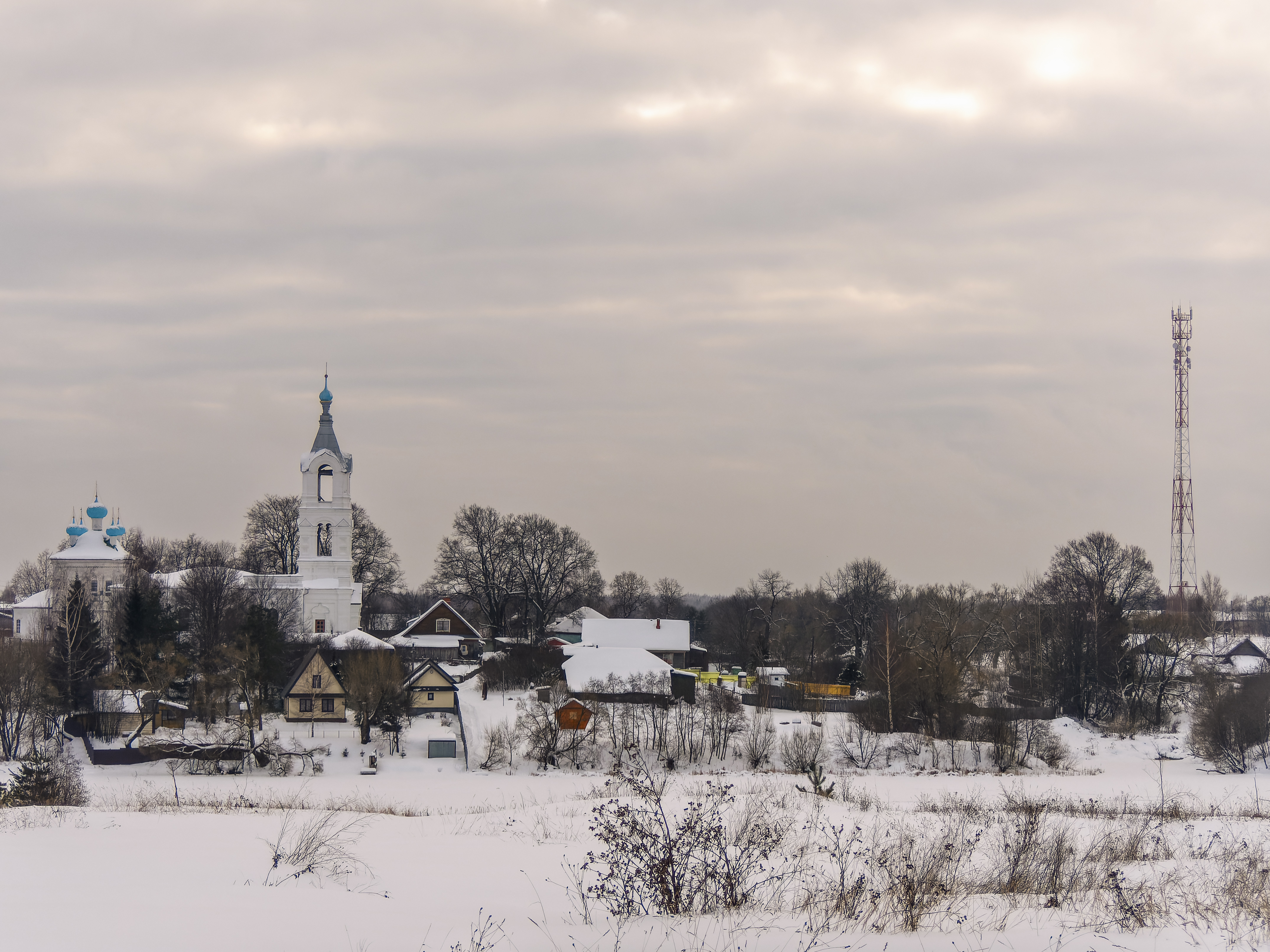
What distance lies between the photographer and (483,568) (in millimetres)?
89312

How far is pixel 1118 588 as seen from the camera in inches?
2788

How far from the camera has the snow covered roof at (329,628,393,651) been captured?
57.2 metres

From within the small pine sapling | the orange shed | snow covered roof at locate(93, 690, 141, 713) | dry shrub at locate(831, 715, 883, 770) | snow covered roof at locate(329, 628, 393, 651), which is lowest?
dry shrub at locate(831, 715, 883, 770)

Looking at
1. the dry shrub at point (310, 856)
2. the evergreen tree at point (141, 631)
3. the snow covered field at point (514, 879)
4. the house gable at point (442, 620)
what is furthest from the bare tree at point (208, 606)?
the dry shrub at point (310, 856)

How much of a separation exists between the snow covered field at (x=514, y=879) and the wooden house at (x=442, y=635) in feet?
149

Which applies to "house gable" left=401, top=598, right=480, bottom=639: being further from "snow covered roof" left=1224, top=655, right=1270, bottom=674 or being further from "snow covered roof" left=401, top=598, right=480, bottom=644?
"snow covered roof" left=1224, top=655, right=1270, bottom=674

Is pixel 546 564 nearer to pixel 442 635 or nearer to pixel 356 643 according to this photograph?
pixel 442 635

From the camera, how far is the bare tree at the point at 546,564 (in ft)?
292

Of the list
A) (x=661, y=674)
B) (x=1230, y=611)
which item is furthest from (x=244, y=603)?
(x=1230, y=611)

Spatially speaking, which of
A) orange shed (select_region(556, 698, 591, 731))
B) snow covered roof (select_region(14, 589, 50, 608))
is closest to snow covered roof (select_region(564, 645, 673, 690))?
orange shed (select_region(556, 698, 591, 731))

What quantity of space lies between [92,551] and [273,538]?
1935 centimetres

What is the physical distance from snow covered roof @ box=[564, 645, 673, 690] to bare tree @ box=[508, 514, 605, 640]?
102 feet

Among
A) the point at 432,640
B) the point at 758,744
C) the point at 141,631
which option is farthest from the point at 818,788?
the point at 432,640

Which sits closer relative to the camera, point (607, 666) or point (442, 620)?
point (607, 666)
